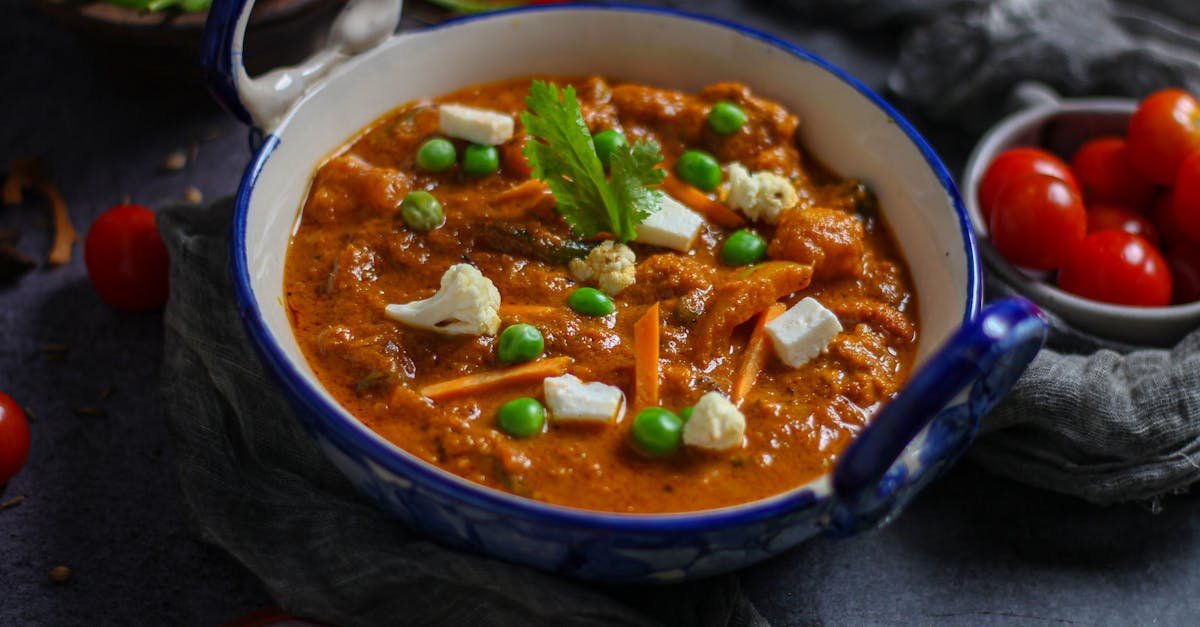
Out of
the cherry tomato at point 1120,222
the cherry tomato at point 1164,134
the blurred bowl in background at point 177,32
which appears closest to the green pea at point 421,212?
the blurred bowl in background at point 177,32

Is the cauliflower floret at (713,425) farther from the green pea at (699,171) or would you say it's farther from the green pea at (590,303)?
the green pea at (699,171)

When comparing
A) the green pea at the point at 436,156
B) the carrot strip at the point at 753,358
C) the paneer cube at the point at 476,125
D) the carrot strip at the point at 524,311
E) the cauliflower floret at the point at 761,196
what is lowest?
the carrot strip at the point at 753,358

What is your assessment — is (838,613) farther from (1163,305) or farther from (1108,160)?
(1108,160)

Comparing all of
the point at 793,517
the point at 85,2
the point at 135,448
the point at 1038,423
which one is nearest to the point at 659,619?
the point at 793,517

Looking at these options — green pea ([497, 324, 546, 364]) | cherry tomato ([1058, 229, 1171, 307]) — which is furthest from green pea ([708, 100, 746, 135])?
cherry tomato ([1058, 229, 1171, 307])

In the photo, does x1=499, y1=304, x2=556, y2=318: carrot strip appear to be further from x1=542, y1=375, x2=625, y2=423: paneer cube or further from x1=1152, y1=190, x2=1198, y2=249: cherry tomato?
x1=1152, y1=190, x2=1198, y2=249: cherry tomato
